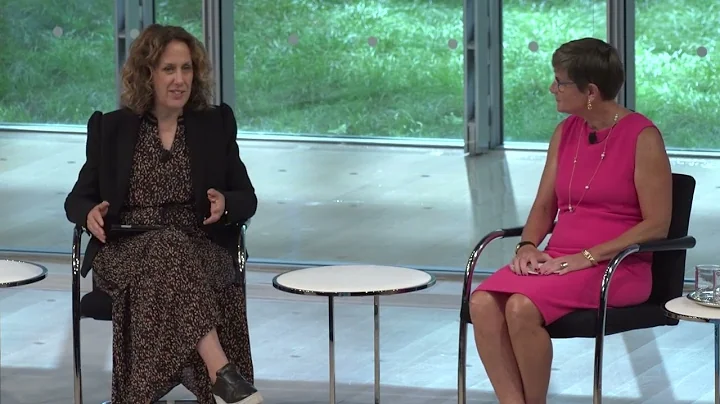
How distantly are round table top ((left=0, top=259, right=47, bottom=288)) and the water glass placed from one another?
1.93 metres

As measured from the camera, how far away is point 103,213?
4.44m

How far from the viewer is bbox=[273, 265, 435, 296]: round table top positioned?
4156mm

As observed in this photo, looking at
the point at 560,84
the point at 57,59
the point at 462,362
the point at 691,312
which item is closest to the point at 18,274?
the point at 462,362

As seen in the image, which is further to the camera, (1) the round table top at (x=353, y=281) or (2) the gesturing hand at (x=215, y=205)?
(2) the gesturing hand at (x=215, y=205)

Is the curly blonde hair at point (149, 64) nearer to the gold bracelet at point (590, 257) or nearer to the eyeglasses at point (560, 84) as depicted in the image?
the eyeglasses at point (560, 84)

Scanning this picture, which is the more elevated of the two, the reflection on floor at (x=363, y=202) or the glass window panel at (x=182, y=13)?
the glass window panel at (x=182, y=13)

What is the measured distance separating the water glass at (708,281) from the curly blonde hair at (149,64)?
5.40ft

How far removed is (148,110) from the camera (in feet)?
15.2

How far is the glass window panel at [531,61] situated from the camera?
6535 mm

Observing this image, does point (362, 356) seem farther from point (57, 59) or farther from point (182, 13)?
point (57, 59)

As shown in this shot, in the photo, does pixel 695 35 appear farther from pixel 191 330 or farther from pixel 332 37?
pixel 191 330

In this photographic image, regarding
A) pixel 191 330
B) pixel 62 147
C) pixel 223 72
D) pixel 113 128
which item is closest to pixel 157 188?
pixel 113 128

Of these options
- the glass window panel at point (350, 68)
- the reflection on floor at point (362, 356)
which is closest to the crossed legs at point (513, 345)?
the reflection on floor at point (362, 356)

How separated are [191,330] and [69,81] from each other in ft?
10.6
